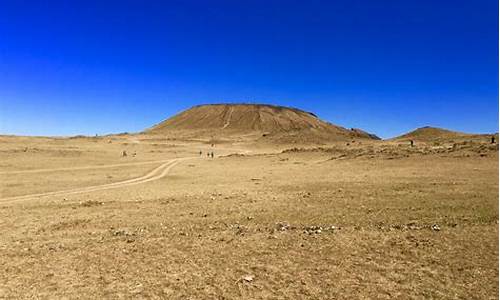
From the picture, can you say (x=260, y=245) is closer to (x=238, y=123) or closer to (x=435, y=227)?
(x=435, y=227)

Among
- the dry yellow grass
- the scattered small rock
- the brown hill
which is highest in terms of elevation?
the brown hill

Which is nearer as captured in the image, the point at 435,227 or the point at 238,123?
the point at 435,227

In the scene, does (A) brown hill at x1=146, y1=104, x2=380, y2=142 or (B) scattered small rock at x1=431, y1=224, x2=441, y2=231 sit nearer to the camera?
(B) scattered small rock at x1=431, y1=224, x2=441, y2=231

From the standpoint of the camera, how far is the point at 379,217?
14438 millimetres

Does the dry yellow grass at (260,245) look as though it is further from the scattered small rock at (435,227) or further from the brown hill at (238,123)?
the brown hill at (238,123)

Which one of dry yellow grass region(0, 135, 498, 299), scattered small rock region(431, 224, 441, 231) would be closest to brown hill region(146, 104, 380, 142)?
dry yellow grass region(0, 135, 498, 299)

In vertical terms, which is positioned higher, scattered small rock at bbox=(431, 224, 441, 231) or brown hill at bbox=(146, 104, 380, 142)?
brown hill at bbox=(146, 104, 380, 142)

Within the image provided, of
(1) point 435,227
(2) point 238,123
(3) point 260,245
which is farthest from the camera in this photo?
(2) point 238,123

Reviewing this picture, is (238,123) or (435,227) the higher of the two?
(238,123)

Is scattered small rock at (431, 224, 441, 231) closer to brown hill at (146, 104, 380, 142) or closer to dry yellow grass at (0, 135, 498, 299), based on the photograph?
dry yellow grass at (0, 135, 498, 299)

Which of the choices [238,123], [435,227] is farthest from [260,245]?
[238,123]

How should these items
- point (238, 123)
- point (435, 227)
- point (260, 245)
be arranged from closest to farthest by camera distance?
1. point (260, 245)
2. point (435, 227)
3. point (238, 123)

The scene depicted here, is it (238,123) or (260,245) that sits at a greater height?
(238,123)

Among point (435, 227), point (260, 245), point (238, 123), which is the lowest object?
point (260, 245)
